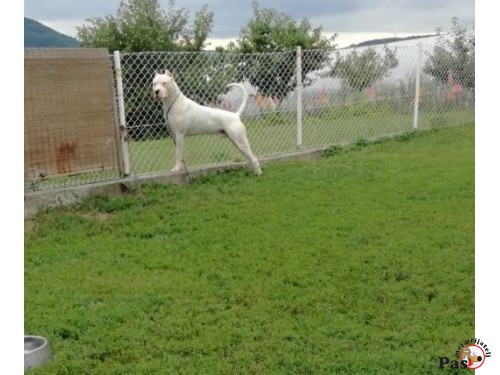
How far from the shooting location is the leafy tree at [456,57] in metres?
10.3

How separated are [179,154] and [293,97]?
219 cm

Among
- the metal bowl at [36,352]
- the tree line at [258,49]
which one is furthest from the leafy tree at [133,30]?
the metal bowl at [36,352]

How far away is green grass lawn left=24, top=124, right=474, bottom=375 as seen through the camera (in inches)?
102

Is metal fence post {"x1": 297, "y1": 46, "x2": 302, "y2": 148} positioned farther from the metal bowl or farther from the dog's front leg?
the metal bowl

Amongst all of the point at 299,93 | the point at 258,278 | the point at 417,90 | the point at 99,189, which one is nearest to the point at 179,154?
the point at 99,189

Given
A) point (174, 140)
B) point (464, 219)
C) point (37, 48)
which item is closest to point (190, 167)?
point (174, 140)

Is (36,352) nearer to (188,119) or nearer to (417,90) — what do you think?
(188,119)

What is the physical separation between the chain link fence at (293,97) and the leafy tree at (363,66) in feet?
0.05

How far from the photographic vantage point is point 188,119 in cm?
597

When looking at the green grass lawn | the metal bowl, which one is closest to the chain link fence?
the green grass lawn

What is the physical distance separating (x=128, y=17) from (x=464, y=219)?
865 centimetres

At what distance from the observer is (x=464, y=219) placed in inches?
174

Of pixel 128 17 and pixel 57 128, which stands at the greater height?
pixel 128 17

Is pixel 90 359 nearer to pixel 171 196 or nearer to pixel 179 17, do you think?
pixel 171 196
